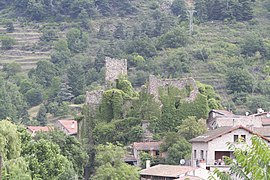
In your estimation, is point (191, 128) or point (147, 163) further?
point (191, 128)

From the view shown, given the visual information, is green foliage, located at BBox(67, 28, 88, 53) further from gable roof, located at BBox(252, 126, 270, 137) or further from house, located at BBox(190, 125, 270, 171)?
house, located at BBox(190, 125, 270, 171)

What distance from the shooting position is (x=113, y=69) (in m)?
61.4

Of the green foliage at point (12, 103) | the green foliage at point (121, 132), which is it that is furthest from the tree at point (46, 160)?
the green foliage at point (12, 103)

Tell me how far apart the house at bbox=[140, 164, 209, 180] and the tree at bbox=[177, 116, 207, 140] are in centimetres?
570

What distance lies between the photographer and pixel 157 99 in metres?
56.1

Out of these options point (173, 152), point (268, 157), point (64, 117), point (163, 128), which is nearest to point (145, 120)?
point (163, 128)

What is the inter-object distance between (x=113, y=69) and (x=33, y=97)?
40564 mm

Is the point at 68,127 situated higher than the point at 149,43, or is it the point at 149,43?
the point at 149,43

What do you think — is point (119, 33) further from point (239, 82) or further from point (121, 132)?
point (121, 132)

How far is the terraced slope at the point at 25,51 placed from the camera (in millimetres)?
115625

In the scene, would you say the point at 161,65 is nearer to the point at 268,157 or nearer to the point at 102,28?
the point at 102,28

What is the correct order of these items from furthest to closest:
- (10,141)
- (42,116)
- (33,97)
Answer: (33,97) → (42,116) → (10,141)

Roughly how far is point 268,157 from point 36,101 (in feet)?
289

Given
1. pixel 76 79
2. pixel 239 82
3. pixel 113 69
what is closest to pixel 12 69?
pixel 76 79
